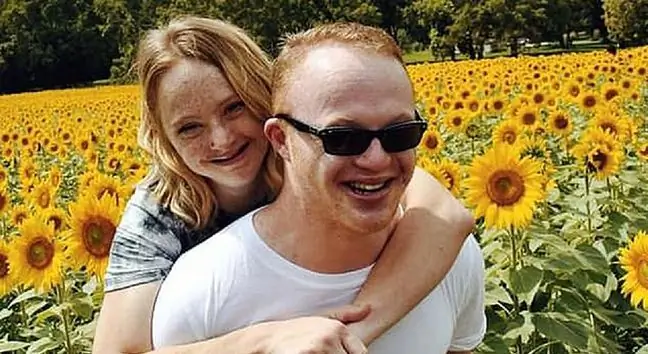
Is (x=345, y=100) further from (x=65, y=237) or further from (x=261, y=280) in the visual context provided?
(x=65, y=237)

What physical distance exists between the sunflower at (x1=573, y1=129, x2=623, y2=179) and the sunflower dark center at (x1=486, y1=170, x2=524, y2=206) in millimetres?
1175

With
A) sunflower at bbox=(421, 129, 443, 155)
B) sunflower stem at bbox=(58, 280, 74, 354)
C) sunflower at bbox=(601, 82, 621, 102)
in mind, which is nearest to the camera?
sunflower stem at bbox=(58, 280, 74, 354)

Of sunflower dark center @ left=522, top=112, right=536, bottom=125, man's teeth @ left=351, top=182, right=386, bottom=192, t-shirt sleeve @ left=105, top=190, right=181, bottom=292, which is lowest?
sunflower dark center @ left=522, top=112, right=536, bottom=125

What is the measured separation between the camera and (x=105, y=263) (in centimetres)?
321

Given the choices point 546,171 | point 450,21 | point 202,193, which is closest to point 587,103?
point 546,171

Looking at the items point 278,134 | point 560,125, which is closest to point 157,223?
point 278,134

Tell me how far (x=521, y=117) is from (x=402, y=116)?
4.32 meters

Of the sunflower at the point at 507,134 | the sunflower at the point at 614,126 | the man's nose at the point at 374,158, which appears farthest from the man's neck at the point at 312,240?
the sunflower at the point at 614,126

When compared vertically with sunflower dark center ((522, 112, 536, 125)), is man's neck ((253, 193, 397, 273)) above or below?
above

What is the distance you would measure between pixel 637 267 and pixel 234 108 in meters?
1.51

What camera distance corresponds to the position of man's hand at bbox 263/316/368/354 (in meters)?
1.43

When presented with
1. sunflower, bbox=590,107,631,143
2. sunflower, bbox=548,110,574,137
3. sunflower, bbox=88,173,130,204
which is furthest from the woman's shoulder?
sunflower, bbox=548,110,574,137

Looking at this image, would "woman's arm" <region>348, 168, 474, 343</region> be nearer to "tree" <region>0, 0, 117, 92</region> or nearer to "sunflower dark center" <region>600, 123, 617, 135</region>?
"sunflower dark center" <region>600, 123, 617, 135</region>

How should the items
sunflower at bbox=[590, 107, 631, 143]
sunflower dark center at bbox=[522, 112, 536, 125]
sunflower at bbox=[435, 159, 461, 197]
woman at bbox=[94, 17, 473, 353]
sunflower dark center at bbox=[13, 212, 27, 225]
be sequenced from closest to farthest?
1. woman at bbox=[94, 17, 473, 353]
2. sunflower at bbox=[435, 159, 461, 197]
3. sunflower dark center at bbox=[13, 212, 27, 225]
4. sunflower at bbox=[590, 107, 631, 143]
5. sunflower dark center at bbox=[522, 112, 536, 125]
